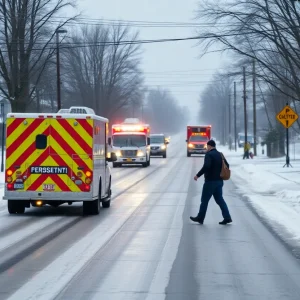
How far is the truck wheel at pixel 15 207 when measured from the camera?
2002cm

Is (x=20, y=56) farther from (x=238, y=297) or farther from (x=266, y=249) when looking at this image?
(x=238, y=297)

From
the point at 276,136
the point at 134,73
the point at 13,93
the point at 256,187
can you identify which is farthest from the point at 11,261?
the point at 134,73

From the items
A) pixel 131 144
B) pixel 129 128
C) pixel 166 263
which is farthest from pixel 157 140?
pixel 166 263

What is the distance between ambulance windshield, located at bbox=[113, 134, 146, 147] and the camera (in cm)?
5206

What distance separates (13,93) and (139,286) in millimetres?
32702

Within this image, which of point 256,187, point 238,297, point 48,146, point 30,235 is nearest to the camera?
point 238,297

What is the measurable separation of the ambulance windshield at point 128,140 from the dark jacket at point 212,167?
112ft

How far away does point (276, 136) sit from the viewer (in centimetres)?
6906

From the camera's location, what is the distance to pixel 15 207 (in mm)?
20141

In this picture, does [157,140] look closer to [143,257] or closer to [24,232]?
[24,232]

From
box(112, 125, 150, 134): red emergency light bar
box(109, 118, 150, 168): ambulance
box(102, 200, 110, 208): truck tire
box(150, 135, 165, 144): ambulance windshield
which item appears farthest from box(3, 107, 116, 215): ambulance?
box(150, 135, 165, 144): ambulance windshield

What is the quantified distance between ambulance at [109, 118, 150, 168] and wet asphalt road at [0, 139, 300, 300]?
30.2 meters

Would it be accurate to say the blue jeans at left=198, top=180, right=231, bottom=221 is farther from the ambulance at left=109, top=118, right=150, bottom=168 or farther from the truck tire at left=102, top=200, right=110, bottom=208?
the ambulance at left=109, top=118, right=150, bottom=168

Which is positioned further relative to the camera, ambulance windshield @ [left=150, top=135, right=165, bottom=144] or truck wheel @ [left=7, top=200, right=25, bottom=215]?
ambulance windshield @ [left=150, top=135, right=165, bottom=144]
